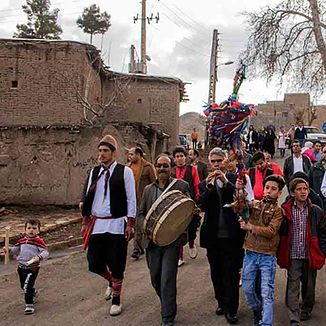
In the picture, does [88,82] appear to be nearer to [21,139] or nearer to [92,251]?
[21,139]

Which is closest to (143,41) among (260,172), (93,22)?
(93,22)

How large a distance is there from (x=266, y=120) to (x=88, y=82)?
142 ft

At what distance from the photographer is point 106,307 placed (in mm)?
6164

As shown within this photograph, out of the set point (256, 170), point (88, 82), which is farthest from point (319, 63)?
point (256, 170)

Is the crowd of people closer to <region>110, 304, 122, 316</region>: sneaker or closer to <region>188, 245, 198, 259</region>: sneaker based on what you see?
<region>110, 304, 122, 316</region>: sneaker

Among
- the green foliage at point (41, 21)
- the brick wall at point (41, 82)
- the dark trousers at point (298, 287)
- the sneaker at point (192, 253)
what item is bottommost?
the sneaker at point (192, 253)

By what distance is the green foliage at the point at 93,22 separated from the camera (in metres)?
41.9

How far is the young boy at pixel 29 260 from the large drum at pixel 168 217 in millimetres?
1578

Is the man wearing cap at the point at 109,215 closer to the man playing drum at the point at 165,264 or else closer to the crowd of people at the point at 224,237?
the crowd of people at the point at 224,237

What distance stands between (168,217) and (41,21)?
3700cm

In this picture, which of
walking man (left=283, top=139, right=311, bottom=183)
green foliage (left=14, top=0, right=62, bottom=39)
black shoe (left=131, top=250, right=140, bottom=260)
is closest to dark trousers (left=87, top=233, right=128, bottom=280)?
black shoe (left=131, top=250, right=140, bottom=260)

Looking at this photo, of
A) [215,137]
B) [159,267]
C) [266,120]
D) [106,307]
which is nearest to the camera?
[159,267]

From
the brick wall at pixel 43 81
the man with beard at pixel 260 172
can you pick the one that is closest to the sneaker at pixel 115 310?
the man with beard at pixel 260 172

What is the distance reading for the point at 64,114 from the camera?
68.8ft
